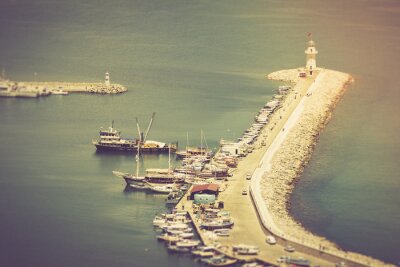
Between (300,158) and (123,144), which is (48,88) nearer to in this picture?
(123,144)

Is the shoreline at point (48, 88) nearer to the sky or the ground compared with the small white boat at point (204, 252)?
nearer to the sky

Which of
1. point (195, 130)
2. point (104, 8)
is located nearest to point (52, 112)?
point (195, 130)

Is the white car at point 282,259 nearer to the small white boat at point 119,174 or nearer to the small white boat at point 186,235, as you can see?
the small white boat at point 186,235

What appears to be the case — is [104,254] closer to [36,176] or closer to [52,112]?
[36,176]

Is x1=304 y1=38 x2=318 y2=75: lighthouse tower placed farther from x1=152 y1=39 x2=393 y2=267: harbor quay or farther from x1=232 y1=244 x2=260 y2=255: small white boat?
x1=232 y1=244 x2=260 y2=255: small white boat

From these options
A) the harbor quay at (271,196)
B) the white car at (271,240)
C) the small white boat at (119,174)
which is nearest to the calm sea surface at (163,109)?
the small white boat at (119,174)

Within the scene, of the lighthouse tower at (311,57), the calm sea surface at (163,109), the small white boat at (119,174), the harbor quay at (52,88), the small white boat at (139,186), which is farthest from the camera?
the lighthouse tower at (311,57)

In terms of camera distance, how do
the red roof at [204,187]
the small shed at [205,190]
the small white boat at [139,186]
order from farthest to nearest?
the small white boat at [139,186] → the red roof at [204,187] → the small shed at [205,190]
